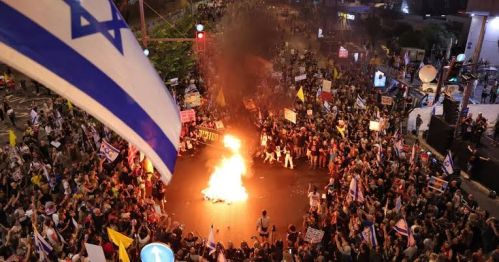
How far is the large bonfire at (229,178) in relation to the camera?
15773 millimetres

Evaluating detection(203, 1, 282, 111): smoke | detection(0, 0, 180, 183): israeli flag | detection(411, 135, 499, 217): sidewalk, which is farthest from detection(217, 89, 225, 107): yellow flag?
detection(0, 0, 180, 183): israeli flag

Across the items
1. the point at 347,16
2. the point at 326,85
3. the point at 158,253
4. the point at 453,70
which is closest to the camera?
the point at 158,253

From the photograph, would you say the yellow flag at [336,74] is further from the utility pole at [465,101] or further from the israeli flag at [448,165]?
the israeli flag at [448,165]

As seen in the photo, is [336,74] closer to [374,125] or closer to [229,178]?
[374,125]

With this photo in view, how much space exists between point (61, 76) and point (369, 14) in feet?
156

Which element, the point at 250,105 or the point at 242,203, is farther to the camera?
the point at 250,105

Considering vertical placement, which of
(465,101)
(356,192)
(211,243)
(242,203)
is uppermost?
(465,101)

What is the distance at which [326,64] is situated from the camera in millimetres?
31766

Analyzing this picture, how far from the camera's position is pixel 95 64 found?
3824mm

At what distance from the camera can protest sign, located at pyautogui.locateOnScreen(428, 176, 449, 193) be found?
43.2 feet

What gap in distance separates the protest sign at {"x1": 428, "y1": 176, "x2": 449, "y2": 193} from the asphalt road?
4.20m

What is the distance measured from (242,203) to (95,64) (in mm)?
12060

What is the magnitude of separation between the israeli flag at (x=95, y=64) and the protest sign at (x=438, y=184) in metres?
10.8

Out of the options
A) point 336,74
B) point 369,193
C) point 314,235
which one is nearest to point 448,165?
point 369,193
